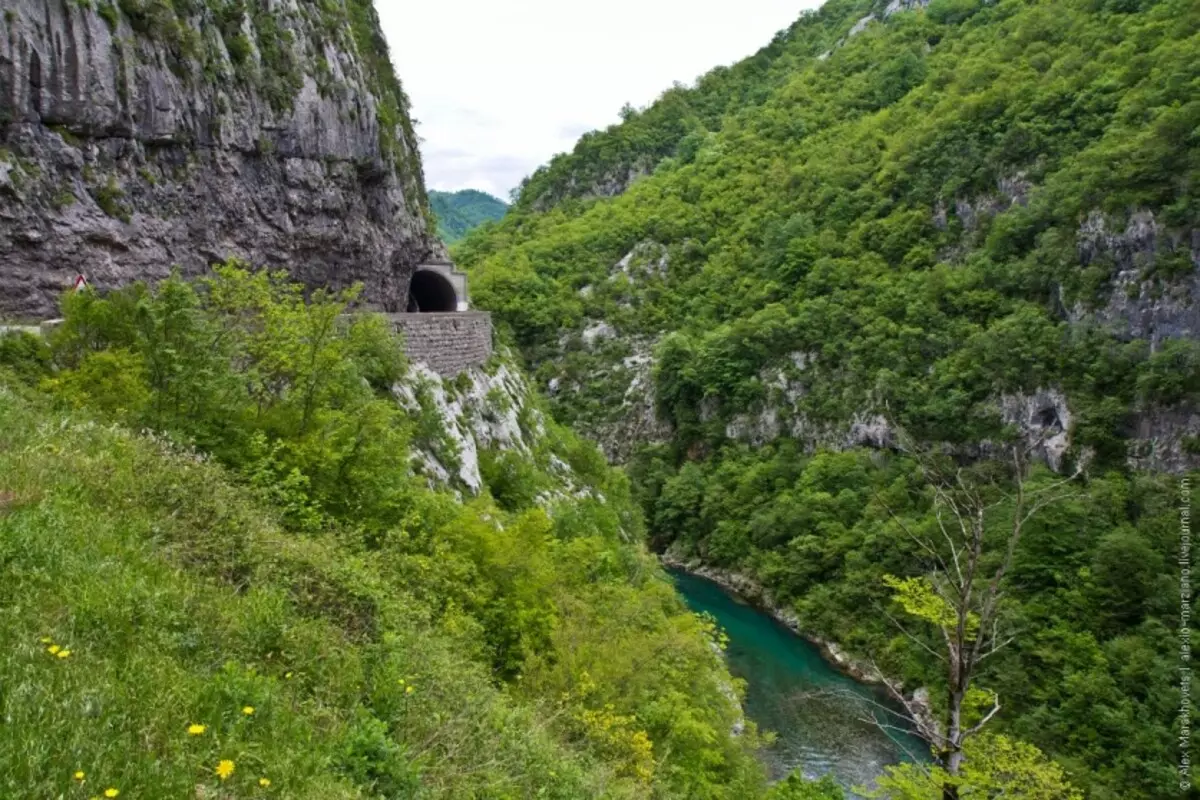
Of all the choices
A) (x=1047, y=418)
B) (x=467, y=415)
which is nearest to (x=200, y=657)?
(x=467, y=415)

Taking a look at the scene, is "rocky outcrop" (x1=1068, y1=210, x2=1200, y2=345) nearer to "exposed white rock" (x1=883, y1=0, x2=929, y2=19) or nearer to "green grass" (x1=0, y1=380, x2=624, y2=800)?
"green grass" (x1=0, y1=380, x2=624, y2=800)

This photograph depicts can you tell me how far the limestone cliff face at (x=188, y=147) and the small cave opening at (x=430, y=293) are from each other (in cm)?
517

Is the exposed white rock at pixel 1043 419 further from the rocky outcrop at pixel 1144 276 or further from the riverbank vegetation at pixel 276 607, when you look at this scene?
the riverbank vegetation at pixel 276 607

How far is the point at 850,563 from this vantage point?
42344 mm

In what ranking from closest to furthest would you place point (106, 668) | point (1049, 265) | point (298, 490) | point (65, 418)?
1. point (106, 668)
2. point (65, 418)
3. point (298, 490)
4. point (1049, 265)

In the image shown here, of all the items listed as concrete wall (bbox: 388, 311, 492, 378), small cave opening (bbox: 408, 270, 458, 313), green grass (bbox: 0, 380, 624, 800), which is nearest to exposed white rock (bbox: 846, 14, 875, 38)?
small cave opening (bbox: 408, 270, 458, 313)

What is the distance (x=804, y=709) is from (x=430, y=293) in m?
25.1

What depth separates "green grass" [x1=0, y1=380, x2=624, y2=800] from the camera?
3531 millimetres

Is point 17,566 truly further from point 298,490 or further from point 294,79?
point 294,79

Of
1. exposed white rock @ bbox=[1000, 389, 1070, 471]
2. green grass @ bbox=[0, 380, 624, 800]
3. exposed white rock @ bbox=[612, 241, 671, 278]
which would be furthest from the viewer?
exposed white rock @ bbox=[612, 241, 671, 278]

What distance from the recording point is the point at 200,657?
15.8ft

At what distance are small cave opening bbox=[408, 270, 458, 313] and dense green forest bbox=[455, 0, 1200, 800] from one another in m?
21.3

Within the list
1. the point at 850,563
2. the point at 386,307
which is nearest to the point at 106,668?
the point at 386,307

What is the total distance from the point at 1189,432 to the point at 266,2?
143ft
